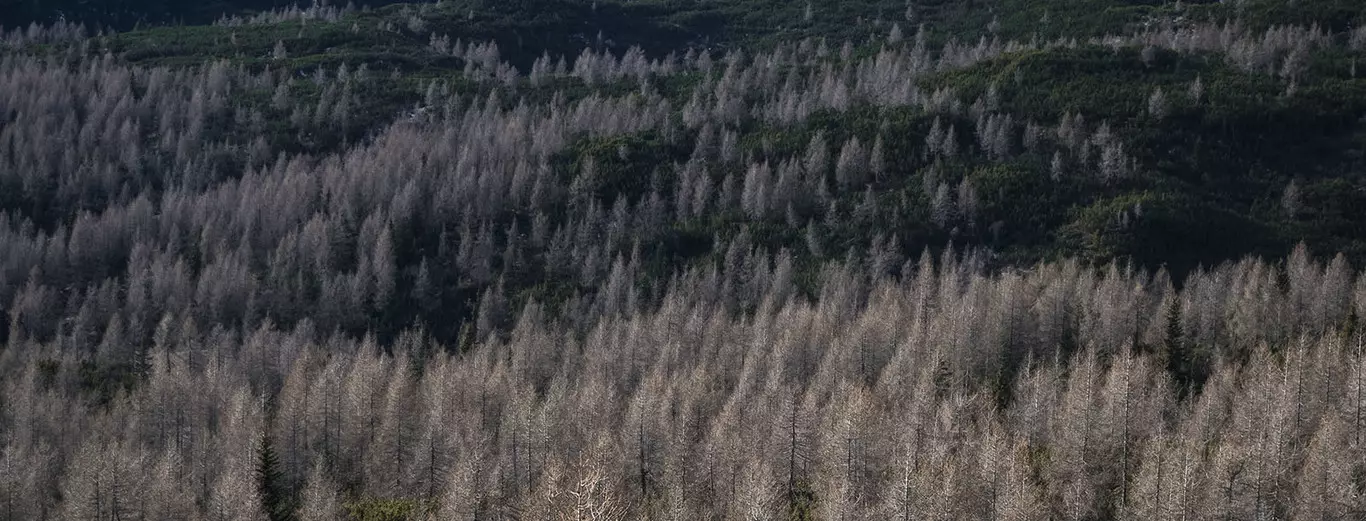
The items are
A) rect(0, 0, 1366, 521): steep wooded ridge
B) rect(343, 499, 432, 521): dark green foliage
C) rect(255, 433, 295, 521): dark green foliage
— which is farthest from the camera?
rect(0, 0, 1366, 521): steep wooded ridge

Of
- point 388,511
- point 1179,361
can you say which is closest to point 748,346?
point 1179,361

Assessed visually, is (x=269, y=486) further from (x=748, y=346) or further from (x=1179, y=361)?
(x=1179, y=361)

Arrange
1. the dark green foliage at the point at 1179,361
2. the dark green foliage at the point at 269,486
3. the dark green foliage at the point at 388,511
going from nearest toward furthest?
the dark green foliage at the point at 269,486
the dark green foliage at the point at 388,511
the dark green foliage at the point at 1179,361

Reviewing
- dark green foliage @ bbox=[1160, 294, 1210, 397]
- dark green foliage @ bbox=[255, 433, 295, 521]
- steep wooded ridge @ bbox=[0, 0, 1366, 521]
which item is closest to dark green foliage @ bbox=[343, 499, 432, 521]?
steep wooded ridge @ bbox=[0, 0, 1366, 521]

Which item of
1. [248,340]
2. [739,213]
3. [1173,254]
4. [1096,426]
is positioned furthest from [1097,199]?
[248,340]

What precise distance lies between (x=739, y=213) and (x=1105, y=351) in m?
74.5

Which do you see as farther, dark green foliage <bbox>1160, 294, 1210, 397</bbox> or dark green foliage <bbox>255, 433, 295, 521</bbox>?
dark green foliage <bbox>1160, 294, 1210, 397</bbox>

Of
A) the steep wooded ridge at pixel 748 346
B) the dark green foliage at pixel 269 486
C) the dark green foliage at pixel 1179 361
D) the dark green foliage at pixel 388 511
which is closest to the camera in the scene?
the dark green foliage at pixel 269 486

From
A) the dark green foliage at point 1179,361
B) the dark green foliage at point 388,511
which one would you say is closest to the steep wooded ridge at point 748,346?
the dark green foliage at point 388,511

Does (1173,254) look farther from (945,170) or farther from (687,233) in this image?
(687,233)

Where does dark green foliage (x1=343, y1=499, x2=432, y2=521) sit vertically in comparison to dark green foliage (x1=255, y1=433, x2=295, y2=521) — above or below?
below

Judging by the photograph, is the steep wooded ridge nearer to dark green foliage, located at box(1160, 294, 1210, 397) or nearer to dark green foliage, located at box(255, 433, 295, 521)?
dark green foliage, located at box(255, 433, 295, 521)

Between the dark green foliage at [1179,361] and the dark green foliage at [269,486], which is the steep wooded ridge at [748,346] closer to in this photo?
the dark green foliage at [269,486]

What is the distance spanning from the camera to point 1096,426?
288ft
